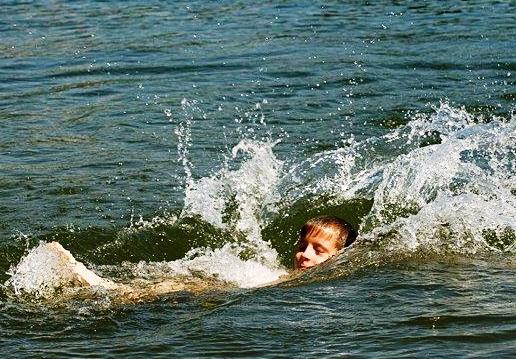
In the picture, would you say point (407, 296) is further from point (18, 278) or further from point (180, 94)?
point (180, 94)

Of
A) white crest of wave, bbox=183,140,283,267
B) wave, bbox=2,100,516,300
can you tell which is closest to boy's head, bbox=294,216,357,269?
wave, bbox=2,100,516,300

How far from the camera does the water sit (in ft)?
21.0

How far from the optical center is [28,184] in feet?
33.4

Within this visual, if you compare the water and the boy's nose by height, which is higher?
the water

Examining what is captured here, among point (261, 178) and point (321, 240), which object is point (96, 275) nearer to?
point (321, 240)

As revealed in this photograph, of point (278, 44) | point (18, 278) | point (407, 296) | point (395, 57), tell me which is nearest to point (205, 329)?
point (407, 296)

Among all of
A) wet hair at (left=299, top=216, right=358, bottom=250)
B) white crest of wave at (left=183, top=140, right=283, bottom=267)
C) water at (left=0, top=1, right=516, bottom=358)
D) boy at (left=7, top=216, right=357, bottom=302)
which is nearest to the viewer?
water at (left=0, top=1, right=516, bottom=358)

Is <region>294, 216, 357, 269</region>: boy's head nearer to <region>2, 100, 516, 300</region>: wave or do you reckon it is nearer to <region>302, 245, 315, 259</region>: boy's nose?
<region>302, 245, 315, 259</region>: boy's nose

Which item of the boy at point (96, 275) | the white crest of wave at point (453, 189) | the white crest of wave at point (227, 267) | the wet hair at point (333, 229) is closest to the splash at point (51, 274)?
the boy at point (96, 275)

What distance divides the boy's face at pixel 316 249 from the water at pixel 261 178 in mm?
251

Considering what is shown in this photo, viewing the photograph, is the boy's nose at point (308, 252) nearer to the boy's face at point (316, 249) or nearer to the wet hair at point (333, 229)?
the boy's face at point (316, 249)

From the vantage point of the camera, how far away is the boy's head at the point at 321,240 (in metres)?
8.24

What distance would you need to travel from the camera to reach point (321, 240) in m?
8.31

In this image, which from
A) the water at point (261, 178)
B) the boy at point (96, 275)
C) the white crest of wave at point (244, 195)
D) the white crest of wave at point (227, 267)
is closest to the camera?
the water at point (261, 178)
